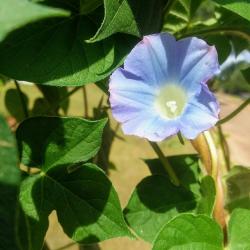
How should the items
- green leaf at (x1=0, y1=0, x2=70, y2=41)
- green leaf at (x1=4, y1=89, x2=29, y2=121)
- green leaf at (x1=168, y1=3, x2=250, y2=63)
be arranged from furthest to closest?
green leaf at (x1=4, y1=89, x2=29, y2=121), green leaf at (x1=168, y1=3, x2=250, y2=63), green leaf at (x1=0, y1=0, x2=70, y2=41)

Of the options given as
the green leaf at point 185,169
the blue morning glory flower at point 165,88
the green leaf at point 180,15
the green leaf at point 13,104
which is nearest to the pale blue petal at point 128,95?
the blue morning glory flower at point 165,88

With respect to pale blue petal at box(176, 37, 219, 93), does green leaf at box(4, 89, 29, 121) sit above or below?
below

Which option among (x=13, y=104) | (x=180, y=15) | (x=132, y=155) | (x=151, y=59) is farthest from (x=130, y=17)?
(x=132, y=155)

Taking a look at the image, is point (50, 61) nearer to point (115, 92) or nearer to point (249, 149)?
point (115, 92)

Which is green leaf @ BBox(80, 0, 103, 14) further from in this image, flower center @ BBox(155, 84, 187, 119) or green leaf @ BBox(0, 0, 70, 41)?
green leaf @ BBox(0, 0, 70, 41)

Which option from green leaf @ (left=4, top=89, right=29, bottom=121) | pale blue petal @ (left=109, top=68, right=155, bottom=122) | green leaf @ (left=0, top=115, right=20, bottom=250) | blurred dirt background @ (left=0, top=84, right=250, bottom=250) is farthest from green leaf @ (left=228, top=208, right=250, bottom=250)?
blurred dirt background @ (left=0, top=84, right=250, bottom=250)

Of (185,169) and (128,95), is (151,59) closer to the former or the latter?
(128,95)
